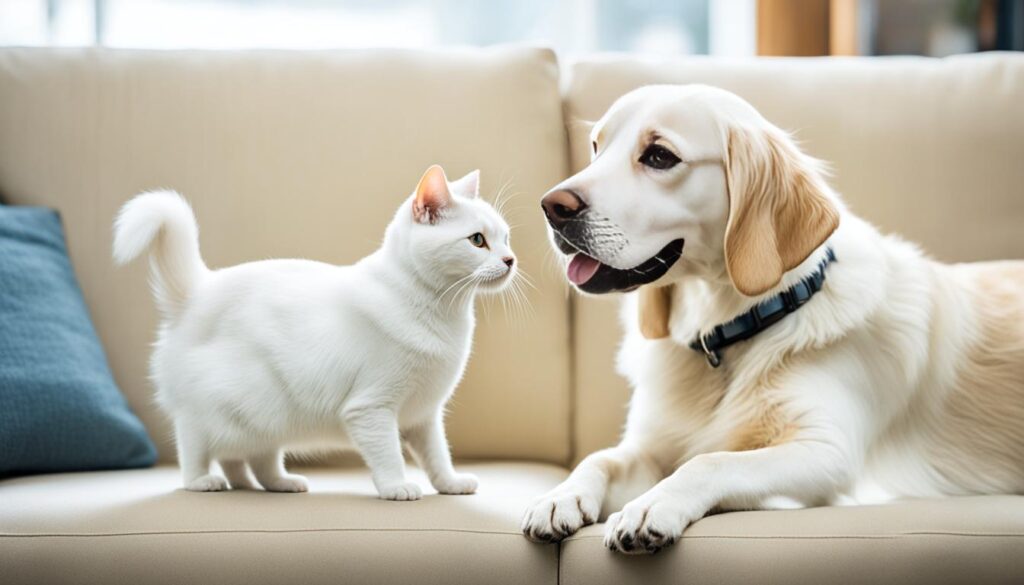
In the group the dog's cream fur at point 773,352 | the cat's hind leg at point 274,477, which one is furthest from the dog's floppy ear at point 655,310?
the cat's hind leg at point 274,477

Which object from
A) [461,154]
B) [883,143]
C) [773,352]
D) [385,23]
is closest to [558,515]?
[773,352]

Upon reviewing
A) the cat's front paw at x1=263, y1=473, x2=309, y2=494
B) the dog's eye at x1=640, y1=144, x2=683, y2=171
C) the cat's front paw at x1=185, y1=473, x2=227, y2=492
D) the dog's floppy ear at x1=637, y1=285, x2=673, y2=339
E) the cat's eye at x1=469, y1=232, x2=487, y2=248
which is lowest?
the cat's front paw at x1=263, y1=473, x2=309, y2=494

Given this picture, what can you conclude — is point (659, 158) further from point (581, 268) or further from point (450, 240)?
point (450, 240)

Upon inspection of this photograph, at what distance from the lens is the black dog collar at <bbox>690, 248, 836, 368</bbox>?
4.66 ft

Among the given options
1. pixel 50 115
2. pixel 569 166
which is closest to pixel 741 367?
pixel 569 166

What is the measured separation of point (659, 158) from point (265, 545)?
2.37ft

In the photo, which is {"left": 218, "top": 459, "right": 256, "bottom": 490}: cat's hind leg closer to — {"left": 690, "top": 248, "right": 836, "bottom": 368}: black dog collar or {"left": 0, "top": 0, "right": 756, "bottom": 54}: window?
{"left": 690, "top": 248, "right": 836, "bottom": 368}: black dog collar

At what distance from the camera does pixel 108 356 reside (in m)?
1.75

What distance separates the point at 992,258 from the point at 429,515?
122 cm

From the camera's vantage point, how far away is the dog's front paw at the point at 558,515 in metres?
1.19

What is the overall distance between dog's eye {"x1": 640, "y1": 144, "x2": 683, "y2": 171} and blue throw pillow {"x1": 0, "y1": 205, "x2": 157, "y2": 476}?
929 millimetres

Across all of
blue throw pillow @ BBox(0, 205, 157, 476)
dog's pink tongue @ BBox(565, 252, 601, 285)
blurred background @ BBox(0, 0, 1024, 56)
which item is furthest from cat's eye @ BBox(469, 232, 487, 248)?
blurred background @ BBox(0, 0, 1024, 56)

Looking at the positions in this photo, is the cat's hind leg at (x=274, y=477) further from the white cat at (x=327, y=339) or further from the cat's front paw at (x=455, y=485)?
the cat's front paw at (x=455, y=485)

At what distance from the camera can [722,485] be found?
4.04 feet
